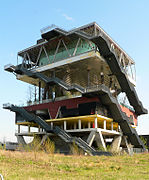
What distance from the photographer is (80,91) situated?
40469mm

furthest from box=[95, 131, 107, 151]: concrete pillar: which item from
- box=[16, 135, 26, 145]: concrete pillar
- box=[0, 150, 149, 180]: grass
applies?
box=[16, 135, 26, 145]: concrete pillar

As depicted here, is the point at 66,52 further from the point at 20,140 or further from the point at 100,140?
the point at 20,140

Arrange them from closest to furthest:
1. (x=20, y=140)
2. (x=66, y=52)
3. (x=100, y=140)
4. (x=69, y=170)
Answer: (x=69, y=170), (x=100, y=140), (x=66, y=52), (x=20, y=140)

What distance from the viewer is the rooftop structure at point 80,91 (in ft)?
132

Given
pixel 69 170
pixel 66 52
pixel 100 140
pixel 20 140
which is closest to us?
pixel 69 170

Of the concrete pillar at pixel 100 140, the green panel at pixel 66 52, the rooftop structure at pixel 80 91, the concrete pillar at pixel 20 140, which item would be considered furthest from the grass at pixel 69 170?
the concrete pillar at pixel 20 140

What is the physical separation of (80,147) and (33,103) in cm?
1921

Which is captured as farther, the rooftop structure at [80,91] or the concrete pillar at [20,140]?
the concrete pillar at [20,140]

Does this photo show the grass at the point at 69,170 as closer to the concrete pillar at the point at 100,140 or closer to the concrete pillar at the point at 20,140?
the concrete pillar at the point at 100,140

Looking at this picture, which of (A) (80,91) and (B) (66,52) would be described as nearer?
(A) (80,91)

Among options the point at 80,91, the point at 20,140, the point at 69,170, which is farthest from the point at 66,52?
the point at 69,170

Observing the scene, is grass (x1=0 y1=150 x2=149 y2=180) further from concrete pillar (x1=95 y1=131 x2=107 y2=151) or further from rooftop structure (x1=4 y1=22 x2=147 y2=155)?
concrete pillar (x1=95 y1=131 x2=107 y2=151)

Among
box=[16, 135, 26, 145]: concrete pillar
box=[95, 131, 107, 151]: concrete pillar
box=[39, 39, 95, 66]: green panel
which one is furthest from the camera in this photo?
box=[16, 135, 26, 145]: concrete pillar

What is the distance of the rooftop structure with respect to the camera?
40.2m
